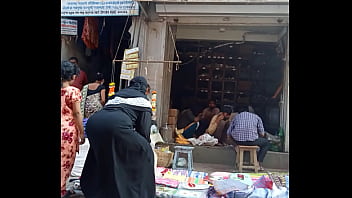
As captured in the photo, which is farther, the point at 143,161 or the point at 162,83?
the point at 162,83

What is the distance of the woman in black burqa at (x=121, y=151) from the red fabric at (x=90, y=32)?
367 cm

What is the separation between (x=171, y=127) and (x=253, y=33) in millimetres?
2885

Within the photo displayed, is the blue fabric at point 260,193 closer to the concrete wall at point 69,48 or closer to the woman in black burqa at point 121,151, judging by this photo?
the woman in black burqa at point 121,151

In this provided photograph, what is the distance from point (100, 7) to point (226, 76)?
14.0 ft

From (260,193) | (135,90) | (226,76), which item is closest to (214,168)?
(260,193)

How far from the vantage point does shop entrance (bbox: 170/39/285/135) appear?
332 inches

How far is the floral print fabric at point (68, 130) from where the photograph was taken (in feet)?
9.86

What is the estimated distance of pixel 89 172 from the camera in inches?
124

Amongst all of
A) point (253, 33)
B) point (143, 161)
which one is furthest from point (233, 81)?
point (143, 161)

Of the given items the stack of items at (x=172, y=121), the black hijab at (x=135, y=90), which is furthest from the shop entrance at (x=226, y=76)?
the black hijab at (x=135, y=90)
